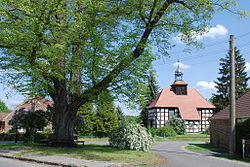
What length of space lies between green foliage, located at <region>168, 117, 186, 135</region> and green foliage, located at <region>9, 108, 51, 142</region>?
28.1m

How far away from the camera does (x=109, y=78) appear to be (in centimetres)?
1658

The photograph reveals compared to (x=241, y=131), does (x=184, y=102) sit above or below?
above

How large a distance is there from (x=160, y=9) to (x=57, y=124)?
→ 9.37 metres

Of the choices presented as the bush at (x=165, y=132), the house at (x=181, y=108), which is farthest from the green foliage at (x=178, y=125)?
the bush at (x=165, y=132)

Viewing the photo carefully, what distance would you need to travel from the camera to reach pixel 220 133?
26.4 metres

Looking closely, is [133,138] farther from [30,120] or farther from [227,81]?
[227,81]

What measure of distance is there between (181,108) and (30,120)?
3449 cm

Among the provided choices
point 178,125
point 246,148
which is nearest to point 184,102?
point 178,125

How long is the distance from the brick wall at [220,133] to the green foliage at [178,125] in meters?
22.0

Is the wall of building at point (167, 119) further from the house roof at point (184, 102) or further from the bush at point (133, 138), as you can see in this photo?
the bush at point (133, 138)

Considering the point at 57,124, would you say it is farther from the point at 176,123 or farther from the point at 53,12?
the point at 176,123

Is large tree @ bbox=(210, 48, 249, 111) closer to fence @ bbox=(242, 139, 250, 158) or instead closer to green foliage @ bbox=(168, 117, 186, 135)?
green foliage @ bbox=(168, 117, 186, 135)

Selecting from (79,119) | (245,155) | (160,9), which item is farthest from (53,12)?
(79,119)

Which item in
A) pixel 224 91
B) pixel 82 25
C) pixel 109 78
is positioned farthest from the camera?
pixel 224 91
